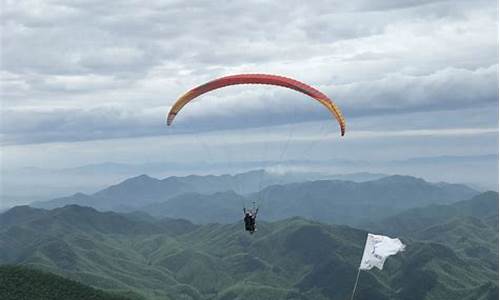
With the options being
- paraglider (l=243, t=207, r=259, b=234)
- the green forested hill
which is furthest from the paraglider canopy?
the green forested hill

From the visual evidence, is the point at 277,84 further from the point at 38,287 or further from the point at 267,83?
the point at 38,287

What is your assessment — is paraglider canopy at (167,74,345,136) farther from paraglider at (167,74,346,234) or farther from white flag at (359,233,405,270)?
white flag at (359,233,405,270)

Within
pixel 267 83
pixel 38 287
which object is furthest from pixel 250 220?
pixel 38 287

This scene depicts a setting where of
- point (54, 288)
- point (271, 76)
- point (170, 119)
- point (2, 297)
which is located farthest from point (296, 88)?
point (54, 288)

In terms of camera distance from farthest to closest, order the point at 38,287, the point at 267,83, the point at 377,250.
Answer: the point at 38,287 < the point at 267,83 < the point at 377,250

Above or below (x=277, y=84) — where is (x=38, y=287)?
below

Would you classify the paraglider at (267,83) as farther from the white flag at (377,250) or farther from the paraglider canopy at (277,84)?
the white flag at (377,250)

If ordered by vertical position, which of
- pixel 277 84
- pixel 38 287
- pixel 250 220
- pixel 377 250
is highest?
pixel 277 84

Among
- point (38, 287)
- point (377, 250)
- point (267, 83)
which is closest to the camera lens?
point (377, 250)
